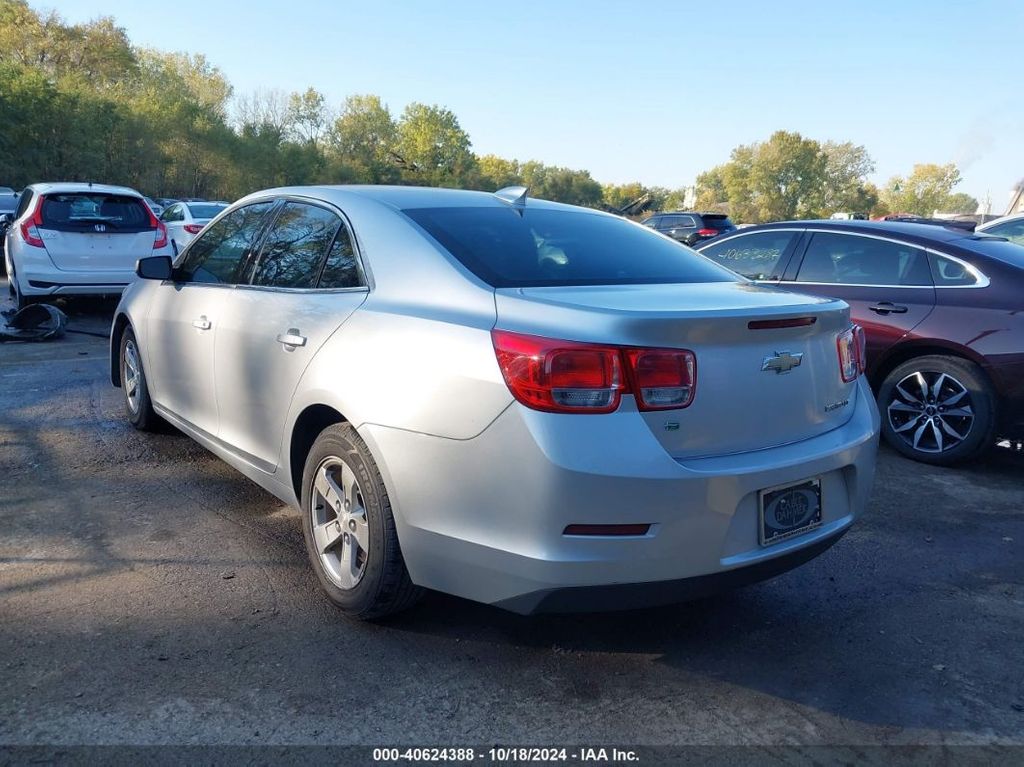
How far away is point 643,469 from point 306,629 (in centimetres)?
148

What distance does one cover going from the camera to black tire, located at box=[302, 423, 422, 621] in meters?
2.88

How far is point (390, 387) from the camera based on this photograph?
2.83 meters

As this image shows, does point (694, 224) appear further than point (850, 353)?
Yes

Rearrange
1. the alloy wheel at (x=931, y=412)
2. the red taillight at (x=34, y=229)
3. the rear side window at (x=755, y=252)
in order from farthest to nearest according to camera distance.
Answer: the red taillight at (x=34, y=229)
the rear side window at (x=755, y=252)
the alloy wheel at (x=931, y=412)

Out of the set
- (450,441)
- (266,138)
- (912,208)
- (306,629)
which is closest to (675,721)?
(450,441)

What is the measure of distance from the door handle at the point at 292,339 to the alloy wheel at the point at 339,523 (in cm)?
51

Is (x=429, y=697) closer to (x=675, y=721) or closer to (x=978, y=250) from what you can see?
(x=675, y=721)

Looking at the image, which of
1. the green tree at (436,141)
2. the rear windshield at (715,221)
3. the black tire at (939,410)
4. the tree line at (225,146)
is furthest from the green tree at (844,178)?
the black tire at (939,410)

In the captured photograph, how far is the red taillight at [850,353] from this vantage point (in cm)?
312

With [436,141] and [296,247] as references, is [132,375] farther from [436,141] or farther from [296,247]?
[436,141]

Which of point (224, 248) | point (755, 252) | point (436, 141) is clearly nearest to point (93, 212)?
point (224, 248)

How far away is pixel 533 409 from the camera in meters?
2.44

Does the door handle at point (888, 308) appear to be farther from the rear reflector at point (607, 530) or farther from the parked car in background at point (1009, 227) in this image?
the parked car in background at point (1009, 227)

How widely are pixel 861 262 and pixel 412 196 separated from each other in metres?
3.82
